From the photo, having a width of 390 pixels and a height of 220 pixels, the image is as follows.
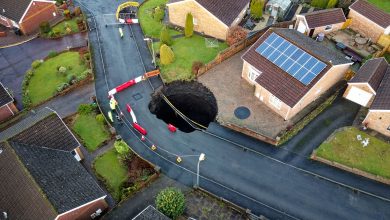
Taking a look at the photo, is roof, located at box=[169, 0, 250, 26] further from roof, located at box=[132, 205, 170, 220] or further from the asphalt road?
roof, located at box=[132, 205, 170, 220]

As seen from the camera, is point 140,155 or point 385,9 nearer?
point 140,155

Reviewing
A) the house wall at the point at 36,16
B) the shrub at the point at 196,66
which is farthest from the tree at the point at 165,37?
the house wall at the point at 36,16

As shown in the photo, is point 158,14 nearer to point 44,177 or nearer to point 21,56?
point 21,56

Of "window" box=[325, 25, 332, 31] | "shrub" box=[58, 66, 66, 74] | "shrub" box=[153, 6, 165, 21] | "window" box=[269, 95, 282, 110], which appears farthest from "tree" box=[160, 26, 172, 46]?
"window" box=[325, 25, 332, 31]

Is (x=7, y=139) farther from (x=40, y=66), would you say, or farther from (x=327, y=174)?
(x=327, y=174)

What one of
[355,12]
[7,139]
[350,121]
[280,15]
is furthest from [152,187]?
[355,12]

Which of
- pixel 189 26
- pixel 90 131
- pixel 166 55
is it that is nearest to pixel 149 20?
pixel 189 26
